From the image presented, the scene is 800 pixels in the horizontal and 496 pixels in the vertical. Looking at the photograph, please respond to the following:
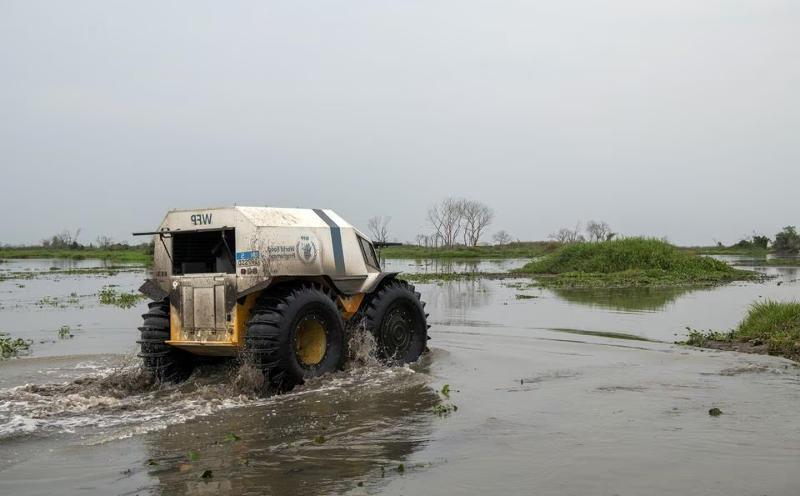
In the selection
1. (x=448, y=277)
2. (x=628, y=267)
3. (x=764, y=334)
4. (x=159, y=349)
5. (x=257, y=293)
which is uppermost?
(x=257, y=293)

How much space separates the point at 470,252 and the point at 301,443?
71886 millimetres

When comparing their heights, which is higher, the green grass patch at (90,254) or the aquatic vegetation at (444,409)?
the green grass patch at (90,254)

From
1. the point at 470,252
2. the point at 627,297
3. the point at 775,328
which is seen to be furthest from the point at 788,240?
the point at 775,328

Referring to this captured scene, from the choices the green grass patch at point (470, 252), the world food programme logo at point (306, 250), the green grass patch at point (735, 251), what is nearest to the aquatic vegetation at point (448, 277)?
the world food programme logo at point (306, 250)

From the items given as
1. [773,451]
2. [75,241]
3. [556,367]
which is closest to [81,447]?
[773,451]

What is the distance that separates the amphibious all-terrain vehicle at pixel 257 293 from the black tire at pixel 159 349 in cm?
1

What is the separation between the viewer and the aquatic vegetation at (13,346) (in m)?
13.8

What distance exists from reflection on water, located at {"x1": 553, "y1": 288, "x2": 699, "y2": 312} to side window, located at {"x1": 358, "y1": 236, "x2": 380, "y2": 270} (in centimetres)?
1099

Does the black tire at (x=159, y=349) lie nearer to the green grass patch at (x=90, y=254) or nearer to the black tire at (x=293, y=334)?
the black tire at (x=293, y=334)

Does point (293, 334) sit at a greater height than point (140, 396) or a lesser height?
greater

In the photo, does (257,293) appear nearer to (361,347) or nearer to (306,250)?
(306,250)

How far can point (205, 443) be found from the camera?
24.6 ft

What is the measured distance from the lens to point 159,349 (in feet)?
34.9

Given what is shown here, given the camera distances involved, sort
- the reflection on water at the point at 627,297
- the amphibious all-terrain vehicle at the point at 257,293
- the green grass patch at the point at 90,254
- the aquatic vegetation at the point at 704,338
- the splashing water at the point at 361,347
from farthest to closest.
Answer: the green grass patch at the point at 90,254, the reflection on water at the point at 627,297, the aquatic vegetation at the point at 704,338, the splashing water at the point at 361,347, the amphibious all-terrain vehicle at the point at 257,293
